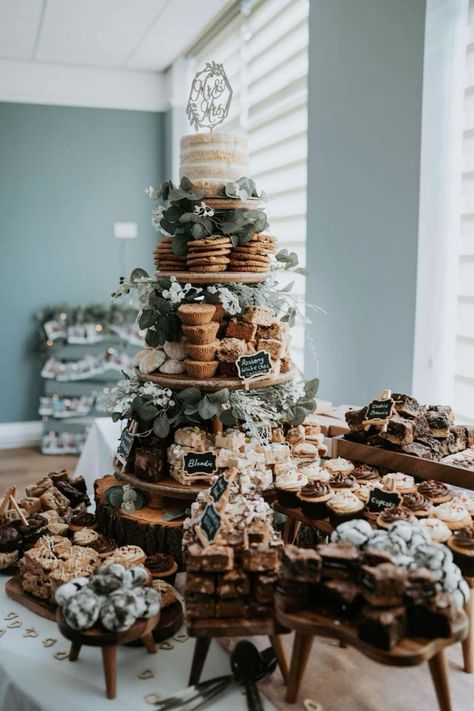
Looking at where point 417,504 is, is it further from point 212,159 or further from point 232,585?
point 212,159

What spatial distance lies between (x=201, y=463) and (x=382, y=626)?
0.95 m

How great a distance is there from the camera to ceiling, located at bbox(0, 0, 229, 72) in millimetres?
4469

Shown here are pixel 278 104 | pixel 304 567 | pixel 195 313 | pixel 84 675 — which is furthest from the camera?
pixel 278 104

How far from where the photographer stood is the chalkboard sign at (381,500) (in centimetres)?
173

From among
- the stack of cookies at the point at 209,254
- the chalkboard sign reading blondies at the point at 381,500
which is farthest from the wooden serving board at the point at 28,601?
the stack of cookies at the point at 209,254

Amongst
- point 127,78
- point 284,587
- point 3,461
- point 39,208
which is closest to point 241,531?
point 284,587

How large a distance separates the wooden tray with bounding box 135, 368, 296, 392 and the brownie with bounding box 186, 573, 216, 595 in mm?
817

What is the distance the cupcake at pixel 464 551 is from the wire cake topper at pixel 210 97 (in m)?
1.64

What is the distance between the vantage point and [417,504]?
5.66 feet

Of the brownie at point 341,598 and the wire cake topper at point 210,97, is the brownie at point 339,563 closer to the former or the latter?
the brownie at point 341,598

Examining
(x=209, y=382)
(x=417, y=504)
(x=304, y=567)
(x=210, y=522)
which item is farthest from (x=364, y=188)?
(x=304, y=567)

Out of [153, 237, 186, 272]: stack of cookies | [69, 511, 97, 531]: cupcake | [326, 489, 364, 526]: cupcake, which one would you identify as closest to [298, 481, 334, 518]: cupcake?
[326, 489, 364, 526]: cupcake

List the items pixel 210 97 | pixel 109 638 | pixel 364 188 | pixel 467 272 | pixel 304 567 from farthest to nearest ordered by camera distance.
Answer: pixel 364 188
pixel 467 272
pixel 210 97
pixel 109 638
pixel 304 567

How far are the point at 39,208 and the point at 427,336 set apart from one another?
4380 millimetres
